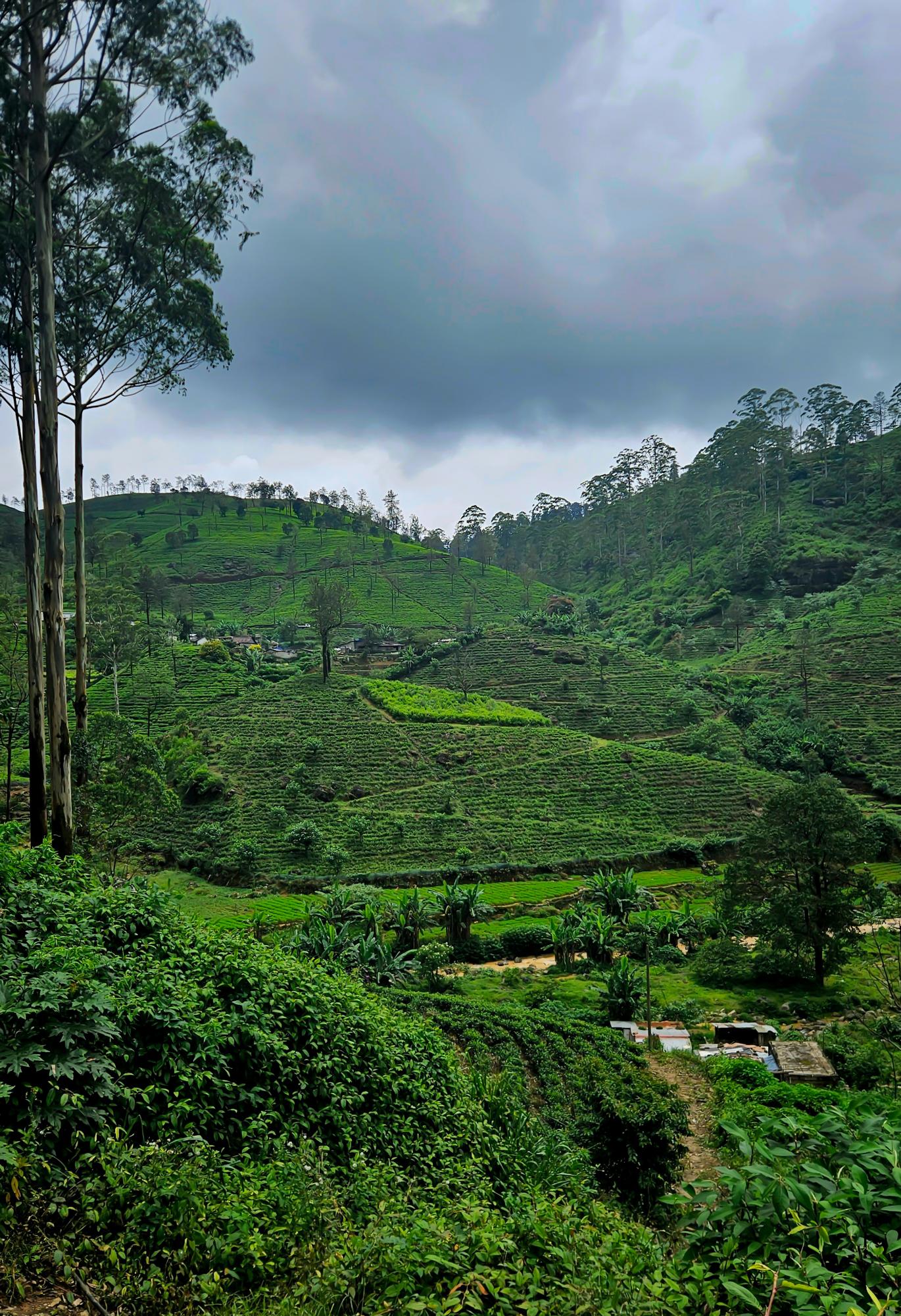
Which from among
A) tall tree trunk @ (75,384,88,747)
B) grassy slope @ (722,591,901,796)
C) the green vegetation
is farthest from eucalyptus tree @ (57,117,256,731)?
grassy slope @ (722,591,901,796)

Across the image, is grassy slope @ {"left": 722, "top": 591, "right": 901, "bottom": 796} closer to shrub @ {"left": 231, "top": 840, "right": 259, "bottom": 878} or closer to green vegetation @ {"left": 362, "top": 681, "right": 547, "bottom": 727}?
green vegetation @ {"left": 362, "top": 681, "right": 547, "bottom": 727}

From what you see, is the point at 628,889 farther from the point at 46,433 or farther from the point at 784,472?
the point at 784,472

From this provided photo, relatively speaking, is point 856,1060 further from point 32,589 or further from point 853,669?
point 853,669

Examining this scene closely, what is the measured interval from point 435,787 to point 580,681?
24743mm

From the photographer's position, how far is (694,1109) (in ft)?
48.1

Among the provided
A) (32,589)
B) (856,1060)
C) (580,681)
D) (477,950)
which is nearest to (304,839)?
(477,950)

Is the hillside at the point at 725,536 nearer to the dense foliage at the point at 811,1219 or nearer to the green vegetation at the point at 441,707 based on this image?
the green vegetation at the point at 441,707

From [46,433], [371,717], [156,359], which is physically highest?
[156,359]

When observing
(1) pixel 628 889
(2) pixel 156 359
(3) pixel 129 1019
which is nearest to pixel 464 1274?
(3) pixel 129 1019

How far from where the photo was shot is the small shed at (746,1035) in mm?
18812

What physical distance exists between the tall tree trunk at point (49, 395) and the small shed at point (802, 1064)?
15667 millimetres

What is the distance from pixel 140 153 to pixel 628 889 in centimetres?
2997

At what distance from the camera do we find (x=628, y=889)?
102 feet

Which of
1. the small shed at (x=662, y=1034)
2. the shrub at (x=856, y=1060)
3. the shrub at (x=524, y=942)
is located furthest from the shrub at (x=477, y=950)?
the shrub at (x=856, y=1060)
